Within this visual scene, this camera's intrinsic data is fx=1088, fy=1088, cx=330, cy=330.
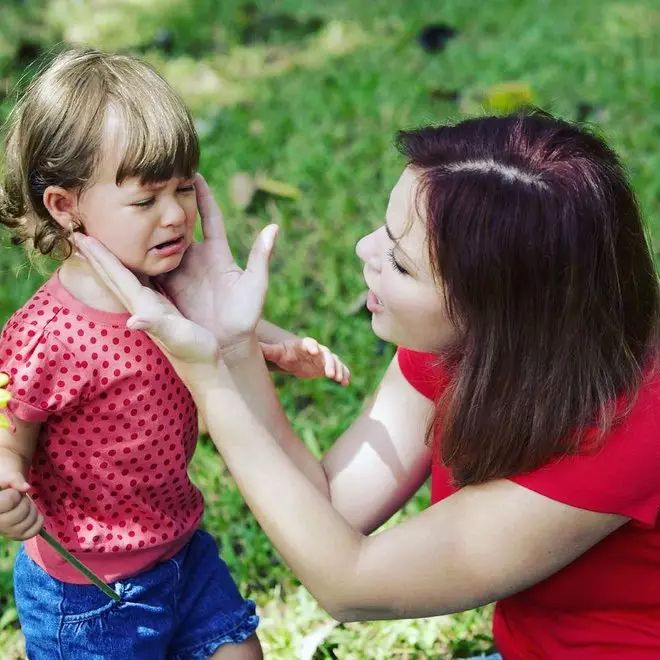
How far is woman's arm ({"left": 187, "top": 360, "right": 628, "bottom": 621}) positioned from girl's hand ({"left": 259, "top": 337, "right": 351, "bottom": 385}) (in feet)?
0.84

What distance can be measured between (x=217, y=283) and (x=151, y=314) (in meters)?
0.28

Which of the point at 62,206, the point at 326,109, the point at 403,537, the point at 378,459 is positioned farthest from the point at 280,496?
the point at 326,109

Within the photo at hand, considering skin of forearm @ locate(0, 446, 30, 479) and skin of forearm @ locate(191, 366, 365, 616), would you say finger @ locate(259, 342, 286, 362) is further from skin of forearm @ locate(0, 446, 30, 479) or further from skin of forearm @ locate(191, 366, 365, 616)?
skin of forearm @ locate(0, 446, 30, 479)

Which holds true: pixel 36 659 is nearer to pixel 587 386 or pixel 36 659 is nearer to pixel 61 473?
pixel 61 473

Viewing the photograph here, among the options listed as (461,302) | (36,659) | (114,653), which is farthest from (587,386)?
(36,659)

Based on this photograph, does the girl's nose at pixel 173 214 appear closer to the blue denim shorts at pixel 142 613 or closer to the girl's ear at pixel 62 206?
the girl's ear at pixel 62 206

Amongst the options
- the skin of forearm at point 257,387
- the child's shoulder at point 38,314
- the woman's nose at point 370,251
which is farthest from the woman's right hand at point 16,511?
the woman's nose at point 370,251

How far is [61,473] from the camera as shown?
1.75m

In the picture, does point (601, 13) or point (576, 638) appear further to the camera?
point (601, 13)

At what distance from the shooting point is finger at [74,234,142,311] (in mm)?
1622

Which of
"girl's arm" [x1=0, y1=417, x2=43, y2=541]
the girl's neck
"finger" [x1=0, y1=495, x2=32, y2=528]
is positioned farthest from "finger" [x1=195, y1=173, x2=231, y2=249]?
"finger" [x1=0, y1=495, x2=32, y2=528]

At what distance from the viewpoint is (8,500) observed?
59.9 inches

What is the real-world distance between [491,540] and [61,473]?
69cm

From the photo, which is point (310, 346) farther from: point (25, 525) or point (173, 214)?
point (25, 525)
